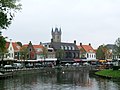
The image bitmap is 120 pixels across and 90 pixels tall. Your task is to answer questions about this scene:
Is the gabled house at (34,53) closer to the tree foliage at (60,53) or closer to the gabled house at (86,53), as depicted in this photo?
the tree foliage at (60,53)

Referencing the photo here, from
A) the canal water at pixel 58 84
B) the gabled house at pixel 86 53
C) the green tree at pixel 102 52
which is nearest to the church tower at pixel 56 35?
the gabled house at pixel 86 53

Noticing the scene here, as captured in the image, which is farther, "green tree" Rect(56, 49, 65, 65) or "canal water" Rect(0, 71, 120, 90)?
"green tree" Rect(56, 49, 65, 65)

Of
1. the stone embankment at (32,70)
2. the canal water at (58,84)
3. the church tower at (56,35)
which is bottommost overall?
the canal water at (58,84)

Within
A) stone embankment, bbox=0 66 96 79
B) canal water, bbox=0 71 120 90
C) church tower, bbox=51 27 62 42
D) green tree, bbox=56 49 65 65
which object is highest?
church tower, bbox=51 27 62 42

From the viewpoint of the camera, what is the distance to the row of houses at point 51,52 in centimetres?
11045

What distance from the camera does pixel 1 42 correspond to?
26.8m

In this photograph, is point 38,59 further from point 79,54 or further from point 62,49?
point 79,54

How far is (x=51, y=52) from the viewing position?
132m

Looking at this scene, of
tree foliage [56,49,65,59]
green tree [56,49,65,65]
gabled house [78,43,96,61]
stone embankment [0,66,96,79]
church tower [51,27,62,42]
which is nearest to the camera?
stone embankment [0,66,96,79]

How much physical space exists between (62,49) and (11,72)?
2355 inches

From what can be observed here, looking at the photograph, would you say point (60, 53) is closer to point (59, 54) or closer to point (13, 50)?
point (59, 54)

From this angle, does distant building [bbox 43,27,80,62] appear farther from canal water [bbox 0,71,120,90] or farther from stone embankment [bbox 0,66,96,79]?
canal water [bbox 0,71,120,90]

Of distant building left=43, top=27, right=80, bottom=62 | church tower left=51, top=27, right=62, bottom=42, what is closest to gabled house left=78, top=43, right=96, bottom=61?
distant building left=43, top=27, right=80, bottom=62

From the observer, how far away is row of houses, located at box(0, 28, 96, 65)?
11045 cm
